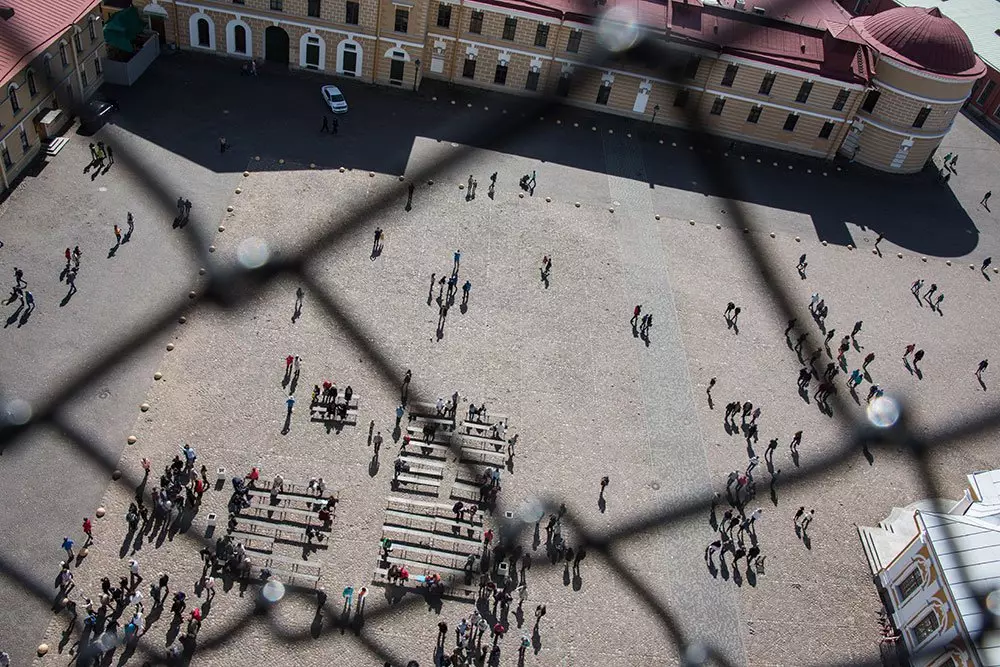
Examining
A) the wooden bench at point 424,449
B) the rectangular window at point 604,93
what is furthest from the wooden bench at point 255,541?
the rectangular window at point 604,93

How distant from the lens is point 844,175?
2198 centimetres

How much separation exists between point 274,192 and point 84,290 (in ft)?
13.9

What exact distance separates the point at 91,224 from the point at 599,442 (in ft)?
31.9

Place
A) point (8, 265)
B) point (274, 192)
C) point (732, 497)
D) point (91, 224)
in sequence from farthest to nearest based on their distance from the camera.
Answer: point (274, 192)
point (91, 224)
point (8, 265)
point (732, 497)

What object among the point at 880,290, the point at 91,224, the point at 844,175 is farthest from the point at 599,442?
the point at 844,175

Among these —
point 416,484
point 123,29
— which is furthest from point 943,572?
point 123,29

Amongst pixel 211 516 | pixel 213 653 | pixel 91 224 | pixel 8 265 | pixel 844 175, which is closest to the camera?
pixel 213 653

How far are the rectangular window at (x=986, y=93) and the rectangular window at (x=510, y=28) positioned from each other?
14.9m

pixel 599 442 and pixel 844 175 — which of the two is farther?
pixel 844 175

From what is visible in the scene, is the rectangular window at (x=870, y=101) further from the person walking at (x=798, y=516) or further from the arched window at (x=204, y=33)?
the arched window at (x=204, y=33)

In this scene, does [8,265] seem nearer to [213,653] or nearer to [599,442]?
[213,653]

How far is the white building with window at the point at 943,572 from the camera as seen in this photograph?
9469mm

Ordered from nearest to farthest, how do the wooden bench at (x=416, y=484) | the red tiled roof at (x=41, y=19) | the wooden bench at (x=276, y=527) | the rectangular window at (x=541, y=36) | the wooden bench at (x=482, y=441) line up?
the wooden bench at (x=276, y=527)
the wooden bench at (x=416, y=484)
the wooden bench at (x=482, y=441)
the red tiled roof at (x=41, y=19)
the rectangular window at (x=541, y=36)

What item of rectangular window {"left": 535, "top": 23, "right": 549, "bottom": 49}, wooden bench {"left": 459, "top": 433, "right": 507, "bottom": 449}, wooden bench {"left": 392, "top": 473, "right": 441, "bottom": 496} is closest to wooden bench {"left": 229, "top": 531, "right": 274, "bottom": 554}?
wooden bench {"left": 392, "top": 473, "right": 441, "bottom": 496}
